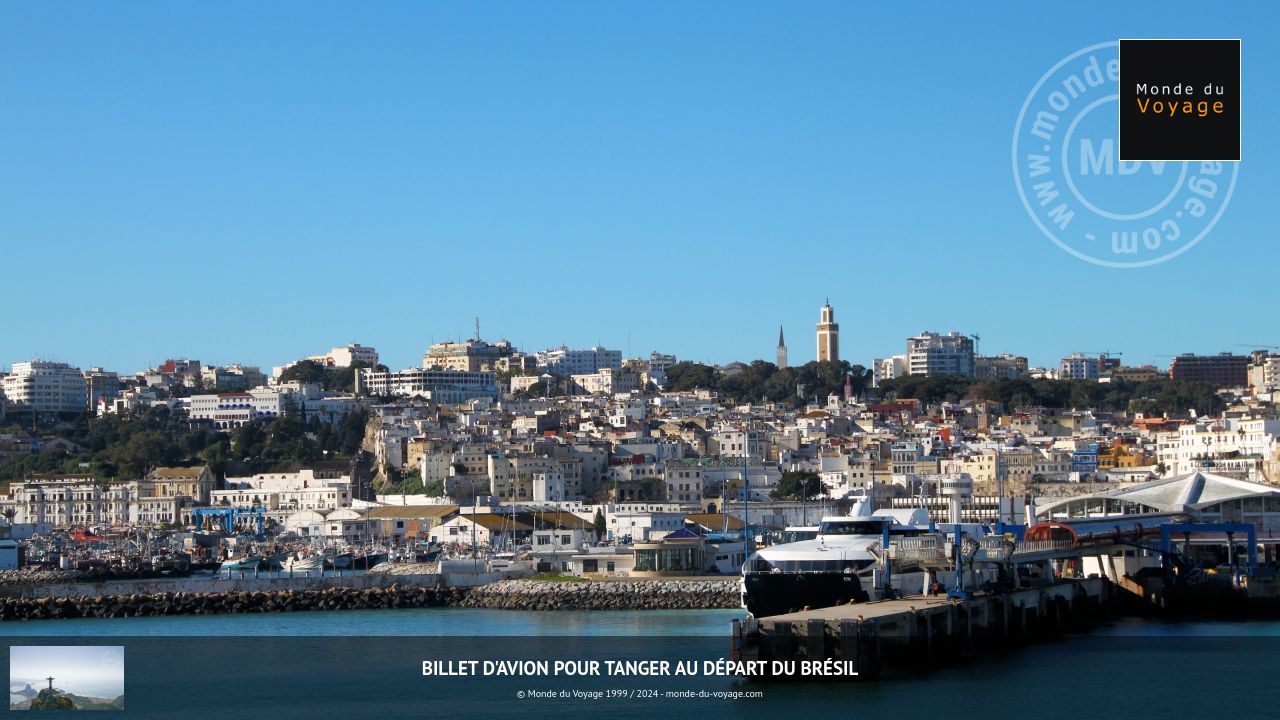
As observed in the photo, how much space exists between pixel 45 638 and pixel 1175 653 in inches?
763

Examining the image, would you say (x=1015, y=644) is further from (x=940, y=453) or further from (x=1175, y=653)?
(x=940, y=453)

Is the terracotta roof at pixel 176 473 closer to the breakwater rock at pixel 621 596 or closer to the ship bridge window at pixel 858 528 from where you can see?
the breakwater rock at pixel 621 596

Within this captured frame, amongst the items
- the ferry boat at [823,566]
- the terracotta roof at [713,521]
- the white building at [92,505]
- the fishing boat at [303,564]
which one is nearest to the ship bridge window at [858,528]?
the ferry boat at [823,566]

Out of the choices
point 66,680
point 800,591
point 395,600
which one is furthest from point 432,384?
point 66,680

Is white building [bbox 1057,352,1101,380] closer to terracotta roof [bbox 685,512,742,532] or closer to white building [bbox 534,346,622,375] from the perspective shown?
white building [bbox 534,346,622,375]

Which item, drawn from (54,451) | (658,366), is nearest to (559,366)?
(658,366)

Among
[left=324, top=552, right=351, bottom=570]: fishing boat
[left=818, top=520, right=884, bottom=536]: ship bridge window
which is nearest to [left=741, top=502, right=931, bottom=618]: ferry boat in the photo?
[left=818, top=520, right=884, bottom=536]: ship bridge window

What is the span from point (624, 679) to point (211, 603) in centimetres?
1870

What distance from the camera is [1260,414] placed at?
91.8 metres

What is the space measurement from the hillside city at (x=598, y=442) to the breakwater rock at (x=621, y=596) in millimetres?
2720

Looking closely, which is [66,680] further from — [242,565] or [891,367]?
[891,367]

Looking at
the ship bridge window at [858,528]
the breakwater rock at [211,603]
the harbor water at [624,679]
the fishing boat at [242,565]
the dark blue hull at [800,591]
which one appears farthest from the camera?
the fishing boat at [242,565]

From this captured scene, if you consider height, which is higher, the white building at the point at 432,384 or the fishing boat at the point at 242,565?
the white building at the point at 432,384

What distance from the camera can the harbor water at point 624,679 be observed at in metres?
25.2
